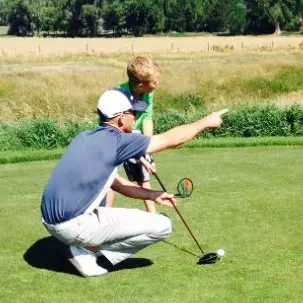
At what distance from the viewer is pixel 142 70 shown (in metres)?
6.59

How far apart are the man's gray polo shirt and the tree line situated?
96935mm

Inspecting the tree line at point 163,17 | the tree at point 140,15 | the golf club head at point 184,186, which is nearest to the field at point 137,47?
the tree line at point 163,17

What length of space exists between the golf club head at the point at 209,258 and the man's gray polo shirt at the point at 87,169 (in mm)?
1058

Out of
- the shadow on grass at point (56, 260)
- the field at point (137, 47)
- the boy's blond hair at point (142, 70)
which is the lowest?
the field at point (137, 47)

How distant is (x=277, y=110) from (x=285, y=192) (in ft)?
25.8

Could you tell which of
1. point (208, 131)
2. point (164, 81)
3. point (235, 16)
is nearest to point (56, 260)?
point (208, 131)

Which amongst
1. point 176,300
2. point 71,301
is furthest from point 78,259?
point 176,300

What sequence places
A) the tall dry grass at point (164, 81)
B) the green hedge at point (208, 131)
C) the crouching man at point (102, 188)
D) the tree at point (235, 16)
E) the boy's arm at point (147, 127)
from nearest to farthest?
the crouching man at point (102, 188) < the boy's arm at point (147, 127) < the green hedge at point (208, 131) < the tall dry grass at point (164, 81) < the tree at point (235, 16)

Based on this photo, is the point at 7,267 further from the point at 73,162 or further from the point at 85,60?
the point at 85,60

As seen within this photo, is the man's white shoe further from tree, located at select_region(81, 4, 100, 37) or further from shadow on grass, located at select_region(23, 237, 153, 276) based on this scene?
tree, located at select_region(81, 4, 100, 37)

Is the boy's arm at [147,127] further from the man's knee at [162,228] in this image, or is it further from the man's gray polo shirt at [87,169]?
the man's gray polo shirt at [87,169]

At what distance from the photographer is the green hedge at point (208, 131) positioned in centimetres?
1545

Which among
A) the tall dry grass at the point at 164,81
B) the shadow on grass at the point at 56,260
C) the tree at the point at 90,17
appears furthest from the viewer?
the tree at the point at 90,17

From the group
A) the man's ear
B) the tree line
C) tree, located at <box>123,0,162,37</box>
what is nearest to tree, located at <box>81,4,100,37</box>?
the tree line
